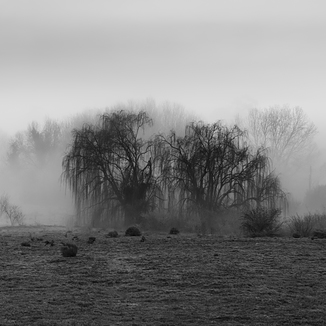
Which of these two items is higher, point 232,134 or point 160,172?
point 232,134

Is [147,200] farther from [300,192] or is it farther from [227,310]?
[300,192]

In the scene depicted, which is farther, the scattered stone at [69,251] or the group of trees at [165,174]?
the group of trees at [165,174]

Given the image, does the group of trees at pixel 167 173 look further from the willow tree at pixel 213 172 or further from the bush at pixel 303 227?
the bush at pixel 303 227

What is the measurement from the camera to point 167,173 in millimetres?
34406

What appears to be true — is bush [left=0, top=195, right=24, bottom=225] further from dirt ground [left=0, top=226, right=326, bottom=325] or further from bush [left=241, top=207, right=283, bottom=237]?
dirt ground [left=0, top=226, right=326, bottom=325]

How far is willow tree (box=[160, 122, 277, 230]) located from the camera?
1316 inches

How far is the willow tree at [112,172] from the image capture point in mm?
35156

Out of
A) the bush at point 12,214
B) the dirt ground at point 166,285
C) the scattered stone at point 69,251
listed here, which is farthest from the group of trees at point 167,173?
the bush at point 12,214

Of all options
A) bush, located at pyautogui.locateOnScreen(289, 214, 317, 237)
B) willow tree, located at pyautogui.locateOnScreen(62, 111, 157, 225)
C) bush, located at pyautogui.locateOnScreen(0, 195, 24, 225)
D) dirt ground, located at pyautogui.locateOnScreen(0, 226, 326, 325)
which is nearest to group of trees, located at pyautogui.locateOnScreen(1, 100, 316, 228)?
willow tree, located at pyautogui.locateOnScreen(62, 111, 157, 225)

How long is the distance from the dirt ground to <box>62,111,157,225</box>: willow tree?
49.0 feet

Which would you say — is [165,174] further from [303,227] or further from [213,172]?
[303,227]

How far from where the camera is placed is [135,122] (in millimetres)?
38812

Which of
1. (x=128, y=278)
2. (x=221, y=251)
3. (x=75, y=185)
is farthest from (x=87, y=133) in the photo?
(x=128, y=278)

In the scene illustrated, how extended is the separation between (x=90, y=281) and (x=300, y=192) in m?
54.2
